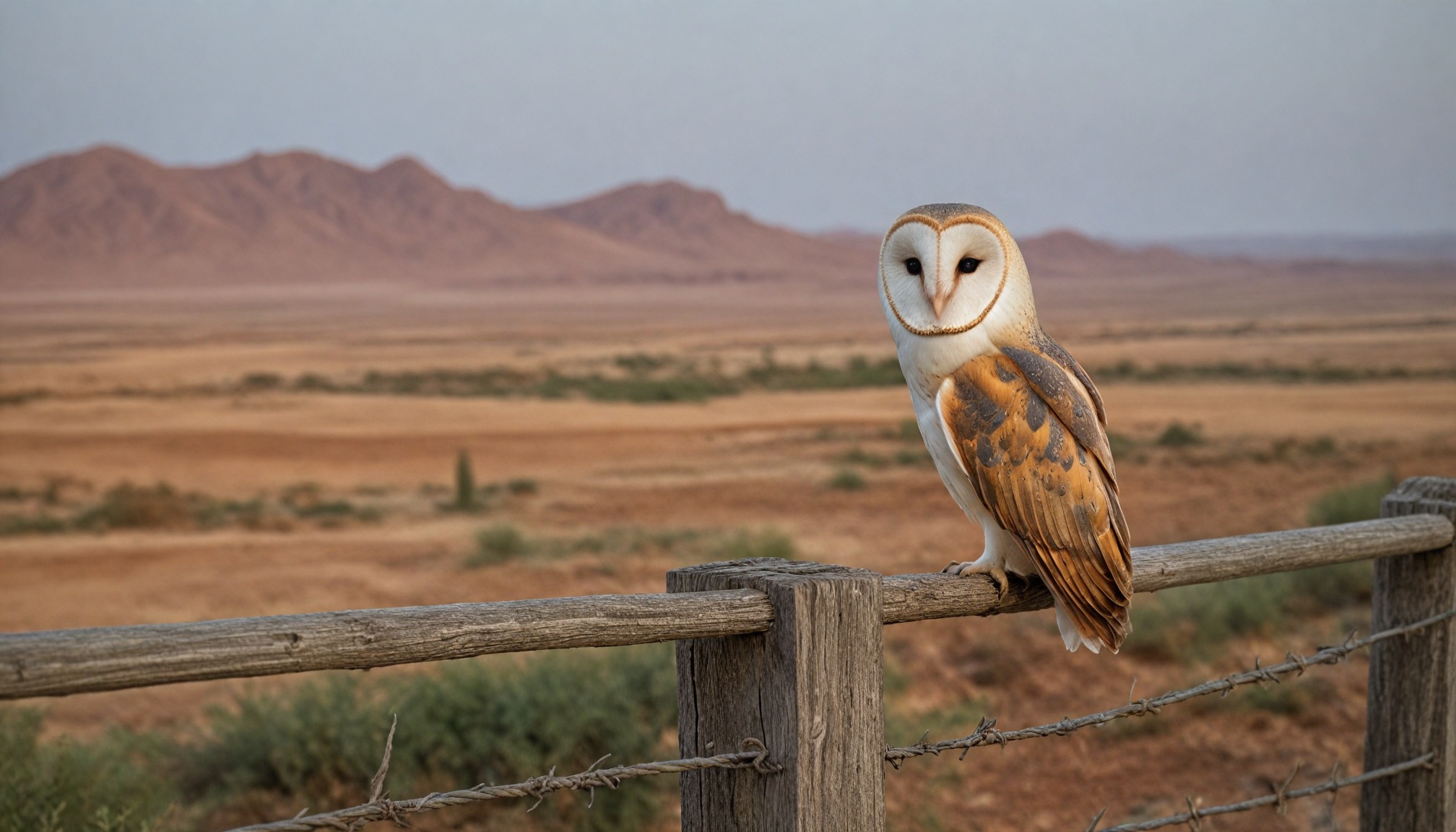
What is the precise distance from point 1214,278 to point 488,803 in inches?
7441

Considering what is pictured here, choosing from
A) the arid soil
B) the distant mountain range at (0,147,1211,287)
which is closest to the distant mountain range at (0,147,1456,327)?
the distant mountain range at (0,147,1211,287)

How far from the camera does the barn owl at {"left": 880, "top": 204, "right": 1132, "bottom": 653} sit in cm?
254

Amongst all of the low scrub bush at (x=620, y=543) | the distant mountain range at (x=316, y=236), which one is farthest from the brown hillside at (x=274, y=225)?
the low scrub bush at (x=620, y=543)

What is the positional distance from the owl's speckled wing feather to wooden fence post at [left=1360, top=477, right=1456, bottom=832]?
125 cm

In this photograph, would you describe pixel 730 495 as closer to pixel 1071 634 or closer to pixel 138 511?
pixel 138 511

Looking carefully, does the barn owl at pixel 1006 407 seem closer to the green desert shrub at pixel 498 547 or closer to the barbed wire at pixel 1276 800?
the barbed wire at pixel 1276 800

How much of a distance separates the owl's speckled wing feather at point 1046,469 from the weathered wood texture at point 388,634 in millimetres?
186

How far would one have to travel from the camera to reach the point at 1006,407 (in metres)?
2.54

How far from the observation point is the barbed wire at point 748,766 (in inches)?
71.2

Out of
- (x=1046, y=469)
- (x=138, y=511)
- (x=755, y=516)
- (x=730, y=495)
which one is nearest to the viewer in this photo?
(x=1046, y=469)

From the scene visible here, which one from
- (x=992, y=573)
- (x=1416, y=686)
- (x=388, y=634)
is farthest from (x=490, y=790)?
(x=1416, y=686)

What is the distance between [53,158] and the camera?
173 m

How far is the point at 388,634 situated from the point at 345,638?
2.6 inches

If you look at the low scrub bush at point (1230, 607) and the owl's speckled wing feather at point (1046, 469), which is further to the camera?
the low scrub bush at point (1230, 607)
